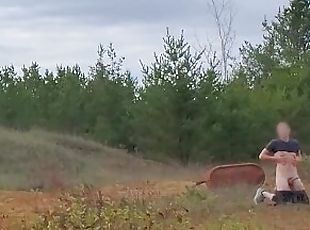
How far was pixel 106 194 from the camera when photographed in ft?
Answer: 48.0

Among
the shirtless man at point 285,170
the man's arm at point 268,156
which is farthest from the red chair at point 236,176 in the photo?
the man's arm at point 268,156

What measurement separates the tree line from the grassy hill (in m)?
1.52

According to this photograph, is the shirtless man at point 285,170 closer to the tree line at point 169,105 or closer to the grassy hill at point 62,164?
the grassy hill at point 62,164

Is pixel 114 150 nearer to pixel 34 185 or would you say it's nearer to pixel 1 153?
→ pixel 1 153

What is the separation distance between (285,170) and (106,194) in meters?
3.45

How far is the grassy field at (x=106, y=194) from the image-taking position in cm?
631

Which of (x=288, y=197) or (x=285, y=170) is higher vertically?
(x=285, y=170)

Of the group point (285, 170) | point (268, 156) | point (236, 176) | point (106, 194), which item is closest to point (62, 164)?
point (236, 176)

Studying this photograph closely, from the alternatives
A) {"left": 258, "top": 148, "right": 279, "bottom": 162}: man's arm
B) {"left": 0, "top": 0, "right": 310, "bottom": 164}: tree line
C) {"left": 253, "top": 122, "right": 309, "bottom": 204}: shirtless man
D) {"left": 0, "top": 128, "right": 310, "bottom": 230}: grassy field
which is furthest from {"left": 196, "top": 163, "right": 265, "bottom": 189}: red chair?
{"left": 0, "top": 0, "right": 310, "bottom": 164}: tree line

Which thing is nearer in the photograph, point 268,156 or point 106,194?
point 268,156

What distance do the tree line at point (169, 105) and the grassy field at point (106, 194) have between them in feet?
5.45

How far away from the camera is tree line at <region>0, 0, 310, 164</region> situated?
3009 cm

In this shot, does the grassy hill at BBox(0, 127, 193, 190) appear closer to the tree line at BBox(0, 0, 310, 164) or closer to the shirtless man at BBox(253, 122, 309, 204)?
the tree line at BBox(0, 0, 310, 164)

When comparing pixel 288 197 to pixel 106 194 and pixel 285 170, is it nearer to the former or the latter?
pixel 285 170
